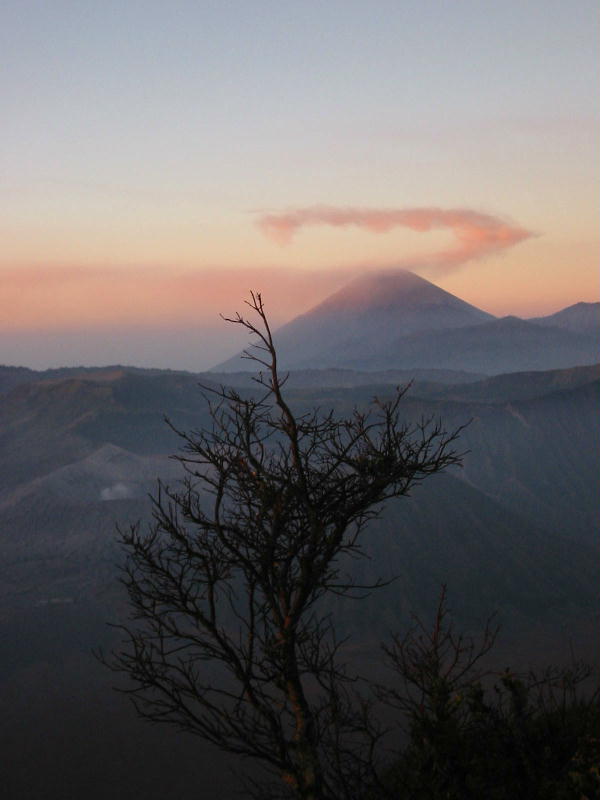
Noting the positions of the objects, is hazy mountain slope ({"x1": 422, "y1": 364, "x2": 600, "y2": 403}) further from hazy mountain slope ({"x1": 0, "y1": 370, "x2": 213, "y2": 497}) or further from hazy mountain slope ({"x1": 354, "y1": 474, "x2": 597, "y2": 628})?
hazy mountain slope ({"x1": 354, "y1": 474, "x2": 597, "y2": 628})

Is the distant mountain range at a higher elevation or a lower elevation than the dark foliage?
lower

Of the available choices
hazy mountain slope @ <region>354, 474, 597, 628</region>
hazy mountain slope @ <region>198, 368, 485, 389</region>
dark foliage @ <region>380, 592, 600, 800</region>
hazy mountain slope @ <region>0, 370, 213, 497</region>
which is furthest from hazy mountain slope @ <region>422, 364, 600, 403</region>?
dark foliage @ <region>380, 592, 600, 800</region>

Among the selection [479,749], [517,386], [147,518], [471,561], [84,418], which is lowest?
[471,561]

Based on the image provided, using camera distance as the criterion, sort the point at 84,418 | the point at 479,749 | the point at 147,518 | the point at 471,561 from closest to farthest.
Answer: the point at 479,749 → the point at 471,561 → the point at 147,518 → the point at 84,418

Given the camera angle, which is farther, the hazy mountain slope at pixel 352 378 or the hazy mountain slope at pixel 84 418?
the hazy mountain slope at pixel 352 378

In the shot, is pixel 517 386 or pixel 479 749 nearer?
pixel 479 749

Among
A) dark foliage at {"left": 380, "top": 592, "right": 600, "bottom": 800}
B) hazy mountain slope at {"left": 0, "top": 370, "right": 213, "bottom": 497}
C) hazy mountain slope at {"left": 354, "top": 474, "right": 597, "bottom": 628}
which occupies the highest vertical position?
hazy mountain slope at {"left": 0, "top": 370, "right": 213, "bottom": 497}

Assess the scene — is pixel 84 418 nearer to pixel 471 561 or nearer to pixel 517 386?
pixel 471 561

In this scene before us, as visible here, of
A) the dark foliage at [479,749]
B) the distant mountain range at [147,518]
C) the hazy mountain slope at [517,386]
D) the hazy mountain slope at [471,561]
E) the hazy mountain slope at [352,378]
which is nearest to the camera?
the dark foliage at [479,749]

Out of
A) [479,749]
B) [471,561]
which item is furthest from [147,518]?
[479,749]

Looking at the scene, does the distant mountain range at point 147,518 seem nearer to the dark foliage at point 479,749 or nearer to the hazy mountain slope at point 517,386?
the hazy mountain slope at point 517,386

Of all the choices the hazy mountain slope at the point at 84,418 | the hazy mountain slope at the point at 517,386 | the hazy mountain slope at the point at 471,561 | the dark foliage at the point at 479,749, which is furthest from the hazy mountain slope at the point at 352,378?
the dark foliage at the point at 479,749

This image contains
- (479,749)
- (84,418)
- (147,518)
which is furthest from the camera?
(84,418)

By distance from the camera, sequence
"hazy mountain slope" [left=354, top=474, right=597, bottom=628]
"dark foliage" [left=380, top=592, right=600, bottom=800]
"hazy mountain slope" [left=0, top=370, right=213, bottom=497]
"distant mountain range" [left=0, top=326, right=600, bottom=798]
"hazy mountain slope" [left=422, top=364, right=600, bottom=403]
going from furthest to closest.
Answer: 1. "hazy mountain slope" [left=422, top=364, right=600, bottom=403]
2. "hazy mountain slope" [left=0, top=370, right=213, bottom=497]
3. "hazy mountain slope" [left=354, top=474, right=597, bottom=628]
4. "distant mountain range" [left=0, top=326, right=600, bottom=798]
5. "dark foliage" [left=380, top=592, right=600, bottom=800]
